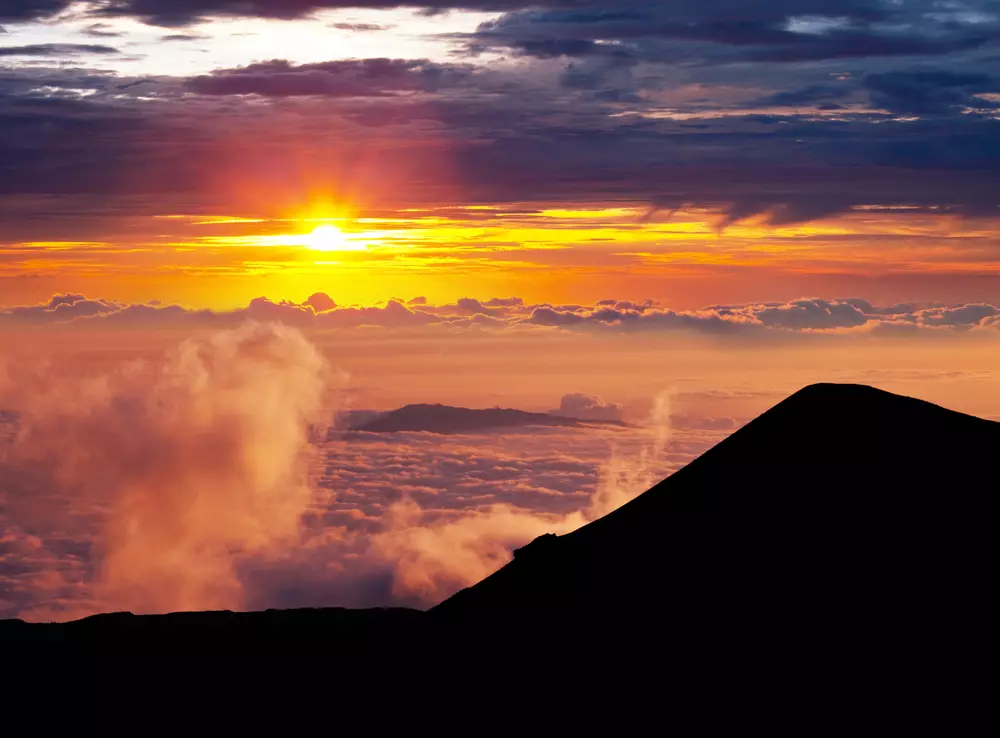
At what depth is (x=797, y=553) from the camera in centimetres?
3491

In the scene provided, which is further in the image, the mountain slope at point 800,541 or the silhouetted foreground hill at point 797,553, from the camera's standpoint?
the mountain slope at point 800,541

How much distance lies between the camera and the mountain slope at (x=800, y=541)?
32.4 metres

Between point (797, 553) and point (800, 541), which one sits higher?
point (800, 541)

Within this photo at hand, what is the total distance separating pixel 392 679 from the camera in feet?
136

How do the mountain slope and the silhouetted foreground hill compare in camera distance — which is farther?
the mountain slope

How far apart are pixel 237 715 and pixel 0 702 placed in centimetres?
1179

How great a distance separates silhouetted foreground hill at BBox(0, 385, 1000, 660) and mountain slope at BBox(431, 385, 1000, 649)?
0.06 metres

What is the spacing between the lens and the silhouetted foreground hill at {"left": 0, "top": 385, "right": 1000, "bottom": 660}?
104 ft

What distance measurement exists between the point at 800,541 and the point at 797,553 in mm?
608

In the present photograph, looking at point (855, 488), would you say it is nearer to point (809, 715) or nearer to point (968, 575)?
point (968, 575)

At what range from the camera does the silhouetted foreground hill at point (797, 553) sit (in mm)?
31828

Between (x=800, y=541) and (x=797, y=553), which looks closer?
(x=797, y=553)

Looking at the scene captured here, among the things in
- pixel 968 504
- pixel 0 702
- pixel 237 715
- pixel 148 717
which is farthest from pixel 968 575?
pixel 0 702

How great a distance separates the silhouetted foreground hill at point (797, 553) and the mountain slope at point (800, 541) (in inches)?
2.2
